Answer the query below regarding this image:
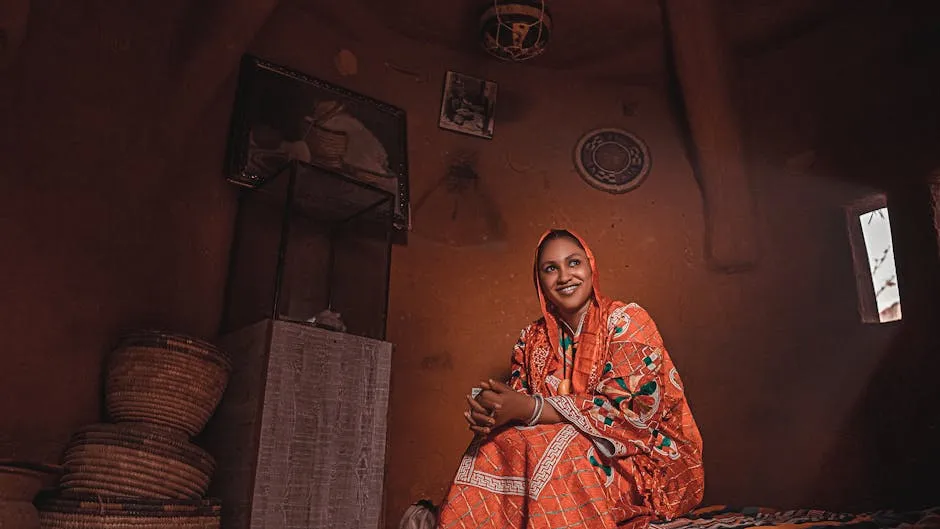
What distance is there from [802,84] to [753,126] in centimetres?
32

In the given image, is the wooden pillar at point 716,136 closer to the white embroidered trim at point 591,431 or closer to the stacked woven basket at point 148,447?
the white embroidered trim at point 591,431

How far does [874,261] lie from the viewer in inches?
137

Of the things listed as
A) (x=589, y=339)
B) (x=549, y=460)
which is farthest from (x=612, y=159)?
(x=549, y=460)

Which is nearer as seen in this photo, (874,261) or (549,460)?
(549,460)

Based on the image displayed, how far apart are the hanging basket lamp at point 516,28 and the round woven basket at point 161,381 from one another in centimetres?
208

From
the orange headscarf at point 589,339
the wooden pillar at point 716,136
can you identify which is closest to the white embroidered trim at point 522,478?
the orange headscarf at point 589,339

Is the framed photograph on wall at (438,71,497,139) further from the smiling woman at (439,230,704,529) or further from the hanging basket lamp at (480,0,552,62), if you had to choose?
the smiling woman at (439,230,704,529)

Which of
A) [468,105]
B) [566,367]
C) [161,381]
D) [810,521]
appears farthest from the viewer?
Answer: [468,105]

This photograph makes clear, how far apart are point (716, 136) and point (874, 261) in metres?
1.01

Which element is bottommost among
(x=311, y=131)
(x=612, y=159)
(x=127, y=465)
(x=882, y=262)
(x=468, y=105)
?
(x=127, y=465)

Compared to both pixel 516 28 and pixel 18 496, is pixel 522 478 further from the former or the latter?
pixel 516 28

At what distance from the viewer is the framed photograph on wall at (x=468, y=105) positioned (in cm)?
394

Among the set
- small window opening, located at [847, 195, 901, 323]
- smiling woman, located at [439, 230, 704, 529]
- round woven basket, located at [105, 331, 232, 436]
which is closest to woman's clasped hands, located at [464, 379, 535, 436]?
smiling woman, located at [439, 230, 704, 529]

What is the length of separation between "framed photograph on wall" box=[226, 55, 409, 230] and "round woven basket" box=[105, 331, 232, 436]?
937mm
